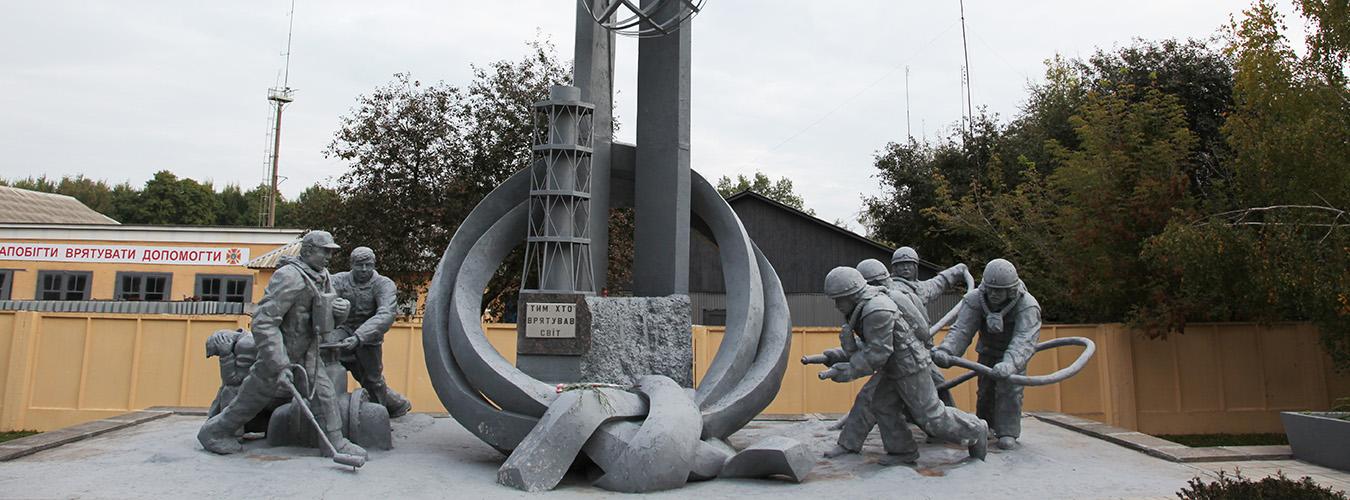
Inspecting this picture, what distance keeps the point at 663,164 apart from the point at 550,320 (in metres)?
1.96

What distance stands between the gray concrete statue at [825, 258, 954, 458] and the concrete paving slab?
193mm

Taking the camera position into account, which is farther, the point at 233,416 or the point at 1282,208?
the point at 1282,208

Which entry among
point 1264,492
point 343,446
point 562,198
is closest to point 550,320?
point 562,198

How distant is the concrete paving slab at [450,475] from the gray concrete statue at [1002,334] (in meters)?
0.42

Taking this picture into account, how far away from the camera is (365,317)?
8.84 meters

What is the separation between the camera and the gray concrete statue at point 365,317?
8.47m

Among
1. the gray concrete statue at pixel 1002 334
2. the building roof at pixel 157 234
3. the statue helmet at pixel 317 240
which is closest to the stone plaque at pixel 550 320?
the statue helmet at pixel 317 240

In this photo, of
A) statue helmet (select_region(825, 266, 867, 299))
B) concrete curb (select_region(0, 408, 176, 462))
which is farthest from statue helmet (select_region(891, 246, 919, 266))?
concrete curb (select_region(0, 408, 176, 462))

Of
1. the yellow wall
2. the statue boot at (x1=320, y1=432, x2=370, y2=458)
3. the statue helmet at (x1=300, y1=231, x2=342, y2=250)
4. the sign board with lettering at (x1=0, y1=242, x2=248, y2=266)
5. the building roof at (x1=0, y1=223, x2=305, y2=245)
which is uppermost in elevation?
the building roof at (x1=0, y1=223, x2=305, y2=245)

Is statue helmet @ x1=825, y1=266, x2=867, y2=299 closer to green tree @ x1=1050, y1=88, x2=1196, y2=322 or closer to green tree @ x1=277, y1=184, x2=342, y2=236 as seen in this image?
green tree @ x1=1050, y1=88, x2=1196, y2=322

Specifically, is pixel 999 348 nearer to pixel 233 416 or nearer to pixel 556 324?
pixel 556 324

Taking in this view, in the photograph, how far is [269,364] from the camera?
7.30m

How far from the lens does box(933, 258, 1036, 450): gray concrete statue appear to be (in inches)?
316

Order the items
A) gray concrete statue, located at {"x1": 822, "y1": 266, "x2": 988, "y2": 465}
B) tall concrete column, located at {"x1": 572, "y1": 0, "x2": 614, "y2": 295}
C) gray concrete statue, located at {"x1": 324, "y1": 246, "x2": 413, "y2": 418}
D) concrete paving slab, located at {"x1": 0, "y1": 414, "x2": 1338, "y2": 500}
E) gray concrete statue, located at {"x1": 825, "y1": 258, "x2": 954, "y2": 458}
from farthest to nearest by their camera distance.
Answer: tall concrete column, located at {"x1": 572, "y1": 0, "x2": 614, "y2": 295}
gray concrete statue, located at {"x1": 324, "y1": 246, "x2": 413, "y2": 418}
gray concrete statue, located at {"x1": 825, "y1": 258, "x2": 954, "y2": 458}
gray concrete statue, located at {"x1": 822, "y1": 266, "x2": 988, "y2": 465}
concrete paving slab, located at {"x1": 0, "y1": 414, "x2": 1338, "y2": 500}
